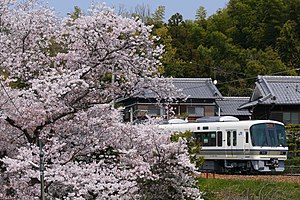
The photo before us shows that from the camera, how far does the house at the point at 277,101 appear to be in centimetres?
2228

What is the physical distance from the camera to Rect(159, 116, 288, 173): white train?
1691cm

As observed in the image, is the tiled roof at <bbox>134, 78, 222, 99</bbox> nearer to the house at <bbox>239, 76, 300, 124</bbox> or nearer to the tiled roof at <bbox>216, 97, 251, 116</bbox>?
the tiled roof at <bbox>216, 97, 251, 116</bbox>

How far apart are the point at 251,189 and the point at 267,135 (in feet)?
15.5

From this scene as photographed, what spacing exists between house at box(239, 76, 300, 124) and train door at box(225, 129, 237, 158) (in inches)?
189

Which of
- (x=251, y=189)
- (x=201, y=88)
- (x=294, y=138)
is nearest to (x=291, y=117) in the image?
(x=294, y=138)

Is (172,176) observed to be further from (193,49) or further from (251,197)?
(193,49)

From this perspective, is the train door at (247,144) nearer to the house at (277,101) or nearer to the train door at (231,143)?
the train door at (231,143)

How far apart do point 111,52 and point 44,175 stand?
1.60 m

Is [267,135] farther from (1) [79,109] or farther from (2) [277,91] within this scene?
(1) [79,109]

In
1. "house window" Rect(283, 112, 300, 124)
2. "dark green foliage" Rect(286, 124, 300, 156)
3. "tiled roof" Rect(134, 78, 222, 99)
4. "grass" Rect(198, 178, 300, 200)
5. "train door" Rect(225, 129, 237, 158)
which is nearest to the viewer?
"grass" Rect(198, 178, 300, 200)

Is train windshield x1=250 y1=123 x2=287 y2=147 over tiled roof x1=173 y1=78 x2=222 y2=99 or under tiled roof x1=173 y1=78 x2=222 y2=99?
under

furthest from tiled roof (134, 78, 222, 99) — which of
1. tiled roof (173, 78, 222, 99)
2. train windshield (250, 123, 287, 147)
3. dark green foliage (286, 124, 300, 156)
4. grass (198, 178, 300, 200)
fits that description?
grass (198, 178, 300, 200)

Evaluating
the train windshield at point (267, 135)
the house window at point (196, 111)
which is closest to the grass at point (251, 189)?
the train windshield at point (267, 135)

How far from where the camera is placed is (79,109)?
7.21 metres
